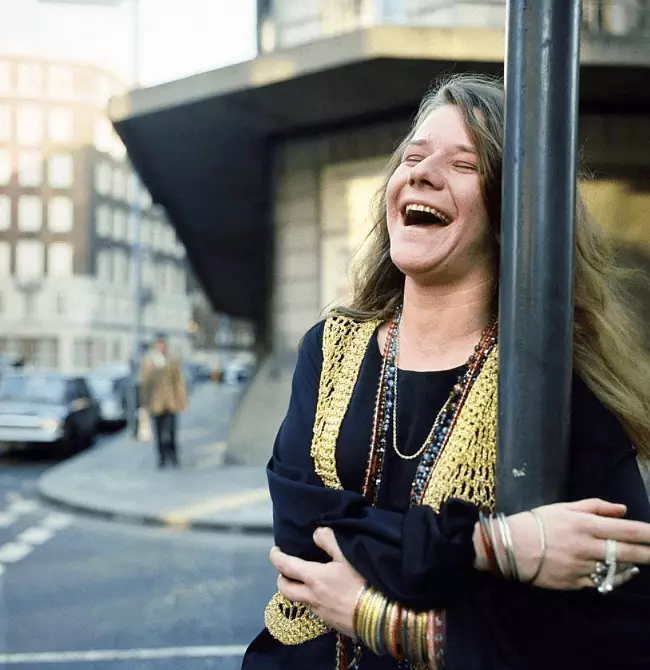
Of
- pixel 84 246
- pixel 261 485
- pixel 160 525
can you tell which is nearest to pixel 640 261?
pixel 261 485

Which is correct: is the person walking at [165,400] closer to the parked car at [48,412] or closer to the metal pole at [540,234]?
the parked car at [48,412]

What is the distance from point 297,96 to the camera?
11148mm

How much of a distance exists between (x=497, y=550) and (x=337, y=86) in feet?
33.4

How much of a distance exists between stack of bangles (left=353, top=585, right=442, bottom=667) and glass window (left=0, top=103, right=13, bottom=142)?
58819mm

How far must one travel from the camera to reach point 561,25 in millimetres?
1239

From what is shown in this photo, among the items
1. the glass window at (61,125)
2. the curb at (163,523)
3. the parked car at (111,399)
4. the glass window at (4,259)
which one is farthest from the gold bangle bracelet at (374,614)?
the glass window at (61,125)

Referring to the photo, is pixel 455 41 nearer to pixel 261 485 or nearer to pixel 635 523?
pixel 261 485

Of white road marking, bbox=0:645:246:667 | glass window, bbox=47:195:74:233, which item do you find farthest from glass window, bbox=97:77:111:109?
white road marking, bbox=0:645:246:667

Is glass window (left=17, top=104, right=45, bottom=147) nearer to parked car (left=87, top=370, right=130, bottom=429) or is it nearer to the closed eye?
parked car (left=87, top=370, right=130, bottom=429)

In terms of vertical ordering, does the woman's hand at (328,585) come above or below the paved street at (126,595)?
above

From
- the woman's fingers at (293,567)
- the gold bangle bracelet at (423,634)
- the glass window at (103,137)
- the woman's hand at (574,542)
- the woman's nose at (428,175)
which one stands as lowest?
the gold bangle bracelet at (423,634)

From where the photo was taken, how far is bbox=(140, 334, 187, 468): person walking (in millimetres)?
12211

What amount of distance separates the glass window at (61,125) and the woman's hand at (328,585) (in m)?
57.8

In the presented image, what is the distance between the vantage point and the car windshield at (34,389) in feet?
50.0
